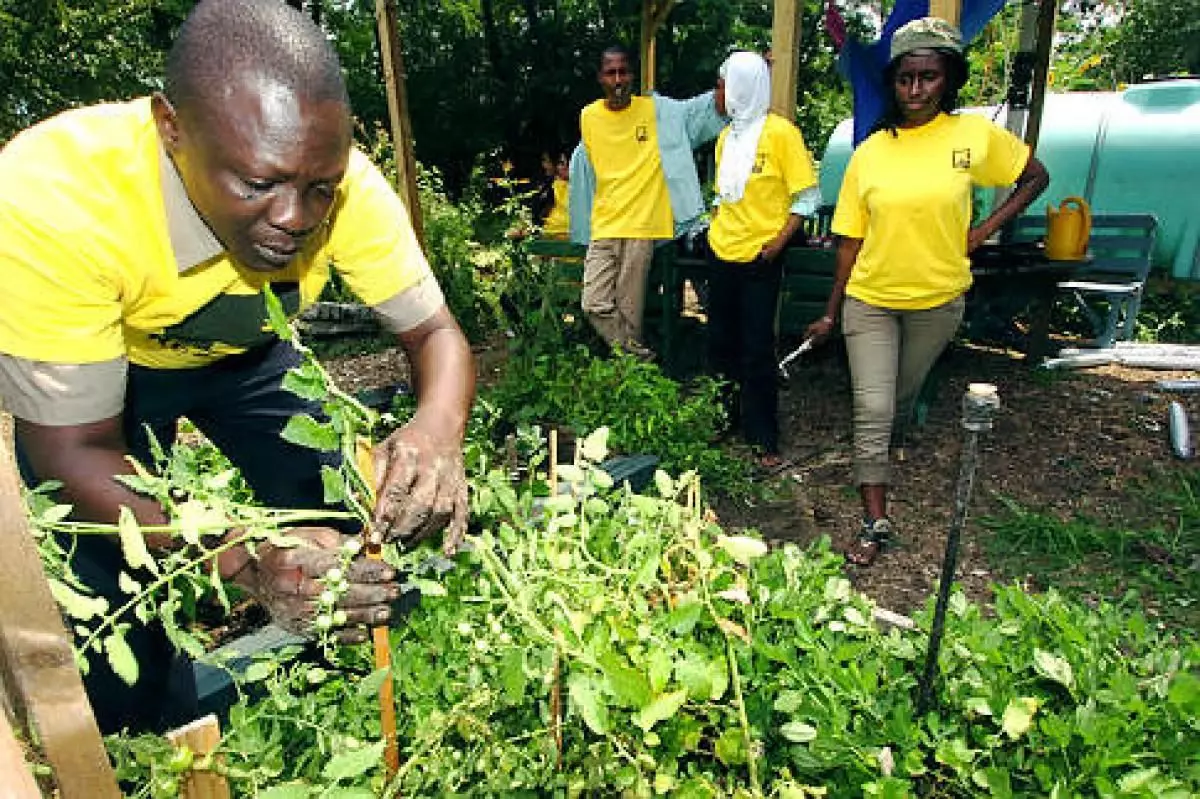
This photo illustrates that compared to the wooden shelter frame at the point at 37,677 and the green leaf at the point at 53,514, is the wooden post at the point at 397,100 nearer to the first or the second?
the green leaf at the point at 53,514

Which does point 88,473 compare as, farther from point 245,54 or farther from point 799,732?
point 799,732

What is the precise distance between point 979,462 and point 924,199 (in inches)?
75.2

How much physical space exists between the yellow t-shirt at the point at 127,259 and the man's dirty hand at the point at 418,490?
58 cm

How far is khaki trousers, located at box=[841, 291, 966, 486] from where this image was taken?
3525 mm

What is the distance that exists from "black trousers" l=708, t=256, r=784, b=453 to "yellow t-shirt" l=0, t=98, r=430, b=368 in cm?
275

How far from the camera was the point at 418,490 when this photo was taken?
1.43 m

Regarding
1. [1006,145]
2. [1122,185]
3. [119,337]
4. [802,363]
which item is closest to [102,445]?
[119,337]

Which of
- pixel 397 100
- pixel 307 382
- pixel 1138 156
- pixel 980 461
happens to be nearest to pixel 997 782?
pixel 307 382

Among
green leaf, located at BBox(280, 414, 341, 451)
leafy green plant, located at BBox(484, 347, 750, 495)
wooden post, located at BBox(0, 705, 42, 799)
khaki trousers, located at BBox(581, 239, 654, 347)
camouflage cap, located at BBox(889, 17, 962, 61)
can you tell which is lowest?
leafy green plant, located at BBox(484, 347, 750, 495)

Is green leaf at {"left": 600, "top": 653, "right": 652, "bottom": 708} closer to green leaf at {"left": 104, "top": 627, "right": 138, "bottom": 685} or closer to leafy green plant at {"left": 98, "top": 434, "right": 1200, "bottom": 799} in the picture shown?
leafy green plant at {"left": 98, "top": 434, "right": 1200, "bottom": 799}

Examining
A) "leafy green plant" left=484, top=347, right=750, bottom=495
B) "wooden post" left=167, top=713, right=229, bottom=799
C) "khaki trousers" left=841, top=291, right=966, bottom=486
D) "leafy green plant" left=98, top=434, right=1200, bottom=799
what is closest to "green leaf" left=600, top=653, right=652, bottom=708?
"leafy green plant" left=98, top=434, right=1200, bottom=799

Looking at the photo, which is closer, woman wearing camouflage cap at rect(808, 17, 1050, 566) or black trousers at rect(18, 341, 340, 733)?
black trousers at rect(18, 341, 340, 733)

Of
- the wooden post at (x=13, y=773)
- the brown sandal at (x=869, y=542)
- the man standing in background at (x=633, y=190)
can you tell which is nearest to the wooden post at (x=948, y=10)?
the man standing in background at (x=633, y=190)

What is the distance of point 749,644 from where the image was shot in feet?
4.71
